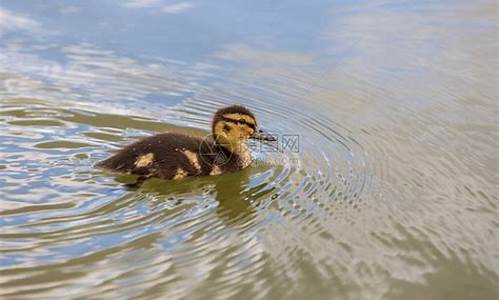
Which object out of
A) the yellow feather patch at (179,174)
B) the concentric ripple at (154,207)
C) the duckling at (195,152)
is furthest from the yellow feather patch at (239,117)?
the yellow feather patch at (179,174)

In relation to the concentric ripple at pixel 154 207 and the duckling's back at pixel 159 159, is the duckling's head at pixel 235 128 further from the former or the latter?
the duckling's back at pixel 159 159

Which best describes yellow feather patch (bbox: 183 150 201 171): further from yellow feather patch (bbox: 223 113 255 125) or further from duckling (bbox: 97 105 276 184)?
yellow feather patch (bbox: 223 113 255 125)

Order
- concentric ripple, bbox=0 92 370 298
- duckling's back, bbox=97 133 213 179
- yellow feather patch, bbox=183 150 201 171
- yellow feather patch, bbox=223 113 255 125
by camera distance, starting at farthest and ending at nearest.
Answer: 1. yellow feather patch, bbox=223 113 255 125
2. yellow feather patch, bbox=183 150 201 171
3. duckling's back, bbox=97 133 213 179
4. concentric ripple, bbox=0 92 370 298

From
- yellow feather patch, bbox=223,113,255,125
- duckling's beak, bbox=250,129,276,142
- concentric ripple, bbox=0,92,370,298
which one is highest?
yellow feather patch, bbox=223,113,255,125

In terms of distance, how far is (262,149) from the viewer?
4.00 m

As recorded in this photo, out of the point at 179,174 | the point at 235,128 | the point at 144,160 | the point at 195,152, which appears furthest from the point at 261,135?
the point at 144,160

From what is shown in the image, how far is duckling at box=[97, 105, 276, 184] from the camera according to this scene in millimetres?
3562

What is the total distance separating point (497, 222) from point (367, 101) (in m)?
1.35

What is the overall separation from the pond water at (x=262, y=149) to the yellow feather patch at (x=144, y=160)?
9 centimetres

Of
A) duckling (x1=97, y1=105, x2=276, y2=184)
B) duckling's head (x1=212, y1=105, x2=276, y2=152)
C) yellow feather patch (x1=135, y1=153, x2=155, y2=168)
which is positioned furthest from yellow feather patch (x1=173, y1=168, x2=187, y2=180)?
duckling's head (x1=212, y1=105, x2=276, y2=152)

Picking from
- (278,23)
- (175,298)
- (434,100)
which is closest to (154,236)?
(175,298)

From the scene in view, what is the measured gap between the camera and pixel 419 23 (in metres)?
4.98

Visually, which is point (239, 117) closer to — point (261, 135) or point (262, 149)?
point (261, 135)

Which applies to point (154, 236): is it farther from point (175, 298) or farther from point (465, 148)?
point (465, 148)
